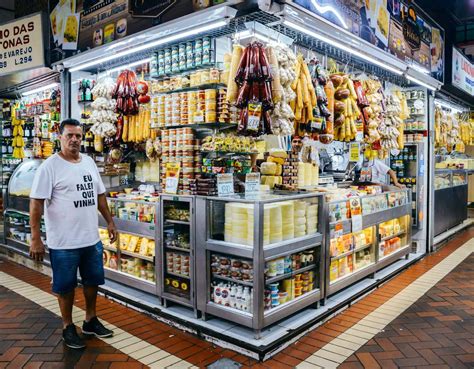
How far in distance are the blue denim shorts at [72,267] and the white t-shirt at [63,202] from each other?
0.23ft

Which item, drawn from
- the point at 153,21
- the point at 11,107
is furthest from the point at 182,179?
the point at 11,107

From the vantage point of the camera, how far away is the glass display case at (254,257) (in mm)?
3627

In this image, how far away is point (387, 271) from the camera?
233 inches

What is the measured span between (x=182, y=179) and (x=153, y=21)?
1.63 meters

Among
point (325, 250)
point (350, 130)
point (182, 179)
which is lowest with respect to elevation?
point (325, 250)

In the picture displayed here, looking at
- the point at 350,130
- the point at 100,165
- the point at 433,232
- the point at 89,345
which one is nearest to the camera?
the point at 89,345

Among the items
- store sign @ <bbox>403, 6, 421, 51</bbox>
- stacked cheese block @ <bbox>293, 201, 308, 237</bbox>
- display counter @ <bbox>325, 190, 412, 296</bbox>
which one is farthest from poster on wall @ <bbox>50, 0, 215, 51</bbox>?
store sign @ <bbox>403, 6, 421, 51</bbox>

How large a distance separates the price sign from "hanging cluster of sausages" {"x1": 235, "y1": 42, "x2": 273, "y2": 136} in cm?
91

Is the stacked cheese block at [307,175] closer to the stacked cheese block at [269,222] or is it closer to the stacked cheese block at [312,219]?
the stacked cheese block at [312,219]

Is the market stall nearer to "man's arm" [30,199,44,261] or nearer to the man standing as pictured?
the man standing

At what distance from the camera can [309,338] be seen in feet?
12.7

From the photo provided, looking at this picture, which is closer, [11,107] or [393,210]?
[393,210]

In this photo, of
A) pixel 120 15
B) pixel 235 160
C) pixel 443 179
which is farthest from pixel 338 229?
pixel 443 179

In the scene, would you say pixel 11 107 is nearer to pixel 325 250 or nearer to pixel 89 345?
pixel 89 345
